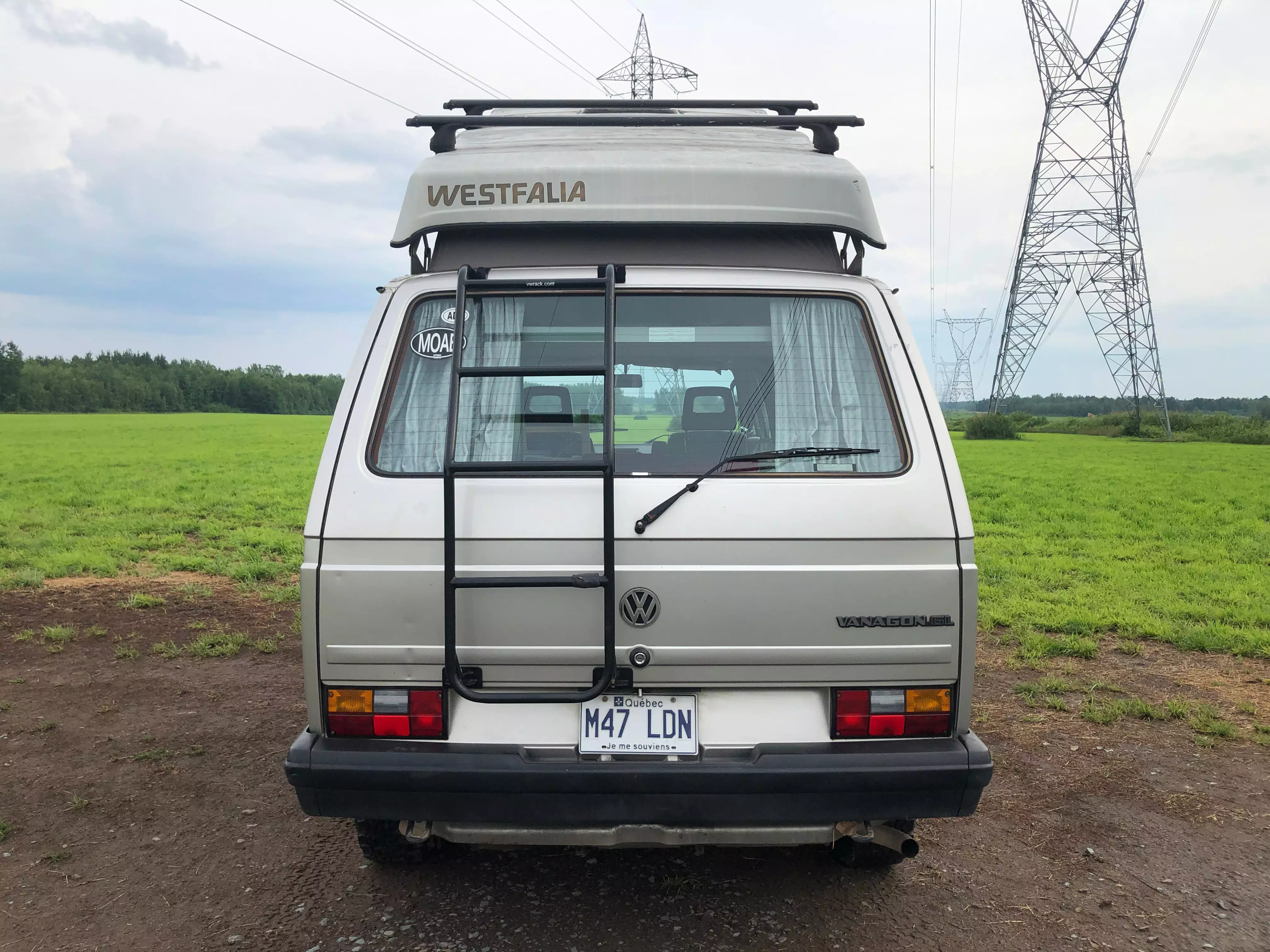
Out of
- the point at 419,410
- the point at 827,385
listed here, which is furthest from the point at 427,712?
the point at 827,385

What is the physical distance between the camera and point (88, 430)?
38.7 m

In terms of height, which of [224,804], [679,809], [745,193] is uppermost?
[745,193]

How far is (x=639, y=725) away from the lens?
277 cm

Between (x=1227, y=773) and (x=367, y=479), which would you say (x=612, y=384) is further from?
(x=1227, y=773)

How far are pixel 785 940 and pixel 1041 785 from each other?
2.03 meters

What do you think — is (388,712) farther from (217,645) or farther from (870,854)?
(217,645)

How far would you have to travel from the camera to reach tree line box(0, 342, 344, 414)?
6619 centimetres

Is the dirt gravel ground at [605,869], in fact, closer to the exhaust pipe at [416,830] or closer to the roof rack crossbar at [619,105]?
the exhaust pipe at [416,830]

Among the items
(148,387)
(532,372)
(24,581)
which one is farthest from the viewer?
(148,387)

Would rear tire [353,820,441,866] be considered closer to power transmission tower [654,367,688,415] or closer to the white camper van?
the white camper van

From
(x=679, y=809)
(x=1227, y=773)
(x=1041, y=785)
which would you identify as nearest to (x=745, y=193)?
(x=679, y=809)

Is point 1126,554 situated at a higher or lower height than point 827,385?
lower

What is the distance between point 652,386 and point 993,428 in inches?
1720

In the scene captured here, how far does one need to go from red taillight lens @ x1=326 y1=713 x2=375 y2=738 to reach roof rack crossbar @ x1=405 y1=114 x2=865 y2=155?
207cm
